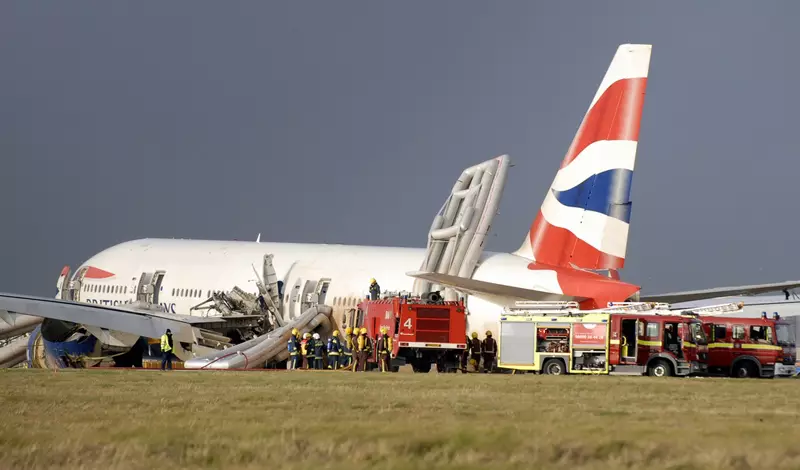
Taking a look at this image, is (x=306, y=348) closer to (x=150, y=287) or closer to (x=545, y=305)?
(x=545, y=305)

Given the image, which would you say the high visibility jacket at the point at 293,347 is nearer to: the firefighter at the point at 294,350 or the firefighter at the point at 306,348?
the firefighter at the point at 294,350

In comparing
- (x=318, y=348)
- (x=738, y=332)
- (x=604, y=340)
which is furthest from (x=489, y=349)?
(x=738, y=332)

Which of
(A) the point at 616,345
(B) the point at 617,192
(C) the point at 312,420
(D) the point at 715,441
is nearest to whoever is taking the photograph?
(D) the point at 715,441

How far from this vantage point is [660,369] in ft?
115

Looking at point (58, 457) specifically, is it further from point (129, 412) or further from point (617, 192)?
point (617, 192)

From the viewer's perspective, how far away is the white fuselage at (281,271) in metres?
38.3

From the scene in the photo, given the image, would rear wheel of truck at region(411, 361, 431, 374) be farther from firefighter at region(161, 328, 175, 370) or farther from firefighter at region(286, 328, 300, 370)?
firefighter at region(161, 328, 175, 370)

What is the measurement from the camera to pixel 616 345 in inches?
1371

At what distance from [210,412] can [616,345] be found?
62.5ft

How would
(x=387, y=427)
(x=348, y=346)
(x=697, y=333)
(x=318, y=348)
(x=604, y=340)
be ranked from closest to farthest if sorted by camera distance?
(x=387, y=427)
(x=604, y=340)
(x=697, y=333)
(x=318, y=348)
(x=348, y=346)

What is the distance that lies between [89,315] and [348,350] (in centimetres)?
827

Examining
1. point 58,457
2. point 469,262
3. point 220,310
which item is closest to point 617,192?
point 469,262

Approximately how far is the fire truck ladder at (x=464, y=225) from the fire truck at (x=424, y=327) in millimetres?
1364

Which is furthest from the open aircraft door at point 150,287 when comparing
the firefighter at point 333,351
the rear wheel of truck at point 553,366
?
the rear wheel of truck at point 553,366
